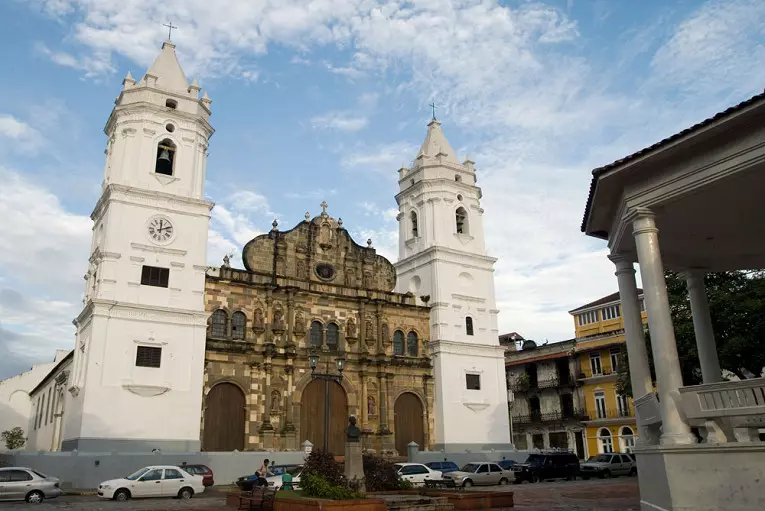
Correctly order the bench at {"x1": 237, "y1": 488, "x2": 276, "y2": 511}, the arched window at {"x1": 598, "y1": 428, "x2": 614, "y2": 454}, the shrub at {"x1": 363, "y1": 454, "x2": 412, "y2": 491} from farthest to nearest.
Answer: the arched window at {"x1": 598, "y1": 428, "x2": 614, "y2": 454} < the shrub at {"x1": 363, "y1": 454, "x2": 412, "y2": 491} < the bench at {"x1": 237, "y1": 488, "x2": 276, "y2": 511}

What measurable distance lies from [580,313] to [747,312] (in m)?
25.9

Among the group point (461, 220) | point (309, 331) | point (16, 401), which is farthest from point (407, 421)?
point (16, 401)

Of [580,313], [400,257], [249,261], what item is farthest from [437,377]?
[580,313]

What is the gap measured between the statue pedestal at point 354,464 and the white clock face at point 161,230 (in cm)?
1879

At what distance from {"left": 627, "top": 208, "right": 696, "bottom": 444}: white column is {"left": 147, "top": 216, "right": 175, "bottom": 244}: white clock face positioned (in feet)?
82.8

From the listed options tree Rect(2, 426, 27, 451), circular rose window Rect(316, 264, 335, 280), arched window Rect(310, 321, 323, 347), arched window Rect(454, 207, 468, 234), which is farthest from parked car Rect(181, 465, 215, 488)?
tree Rect(2, 426, 27, 451)

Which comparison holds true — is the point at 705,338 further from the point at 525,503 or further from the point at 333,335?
the point at 333,335

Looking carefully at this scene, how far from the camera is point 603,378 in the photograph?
4672cm

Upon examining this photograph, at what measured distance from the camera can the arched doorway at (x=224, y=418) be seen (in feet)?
103

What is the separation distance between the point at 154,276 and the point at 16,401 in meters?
40.9

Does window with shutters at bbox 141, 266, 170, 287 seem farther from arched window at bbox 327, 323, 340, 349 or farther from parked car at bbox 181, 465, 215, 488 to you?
arched window at bbox 327, 323, 340, 349

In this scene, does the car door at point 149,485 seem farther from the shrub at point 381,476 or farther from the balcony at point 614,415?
the balcony at point 614,415

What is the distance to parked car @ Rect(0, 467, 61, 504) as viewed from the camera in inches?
846

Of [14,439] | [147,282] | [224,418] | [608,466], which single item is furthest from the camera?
[14,439]
